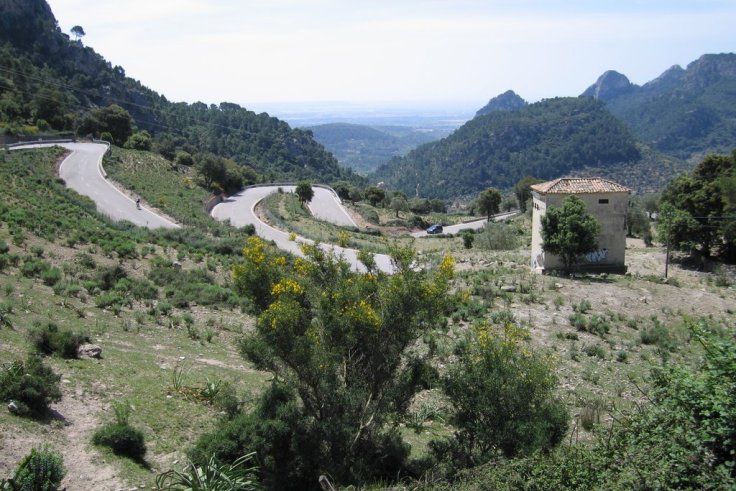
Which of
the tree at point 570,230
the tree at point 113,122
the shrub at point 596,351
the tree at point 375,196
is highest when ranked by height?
the tree at point 113,122

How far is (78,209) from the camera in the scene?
2986 centimetres

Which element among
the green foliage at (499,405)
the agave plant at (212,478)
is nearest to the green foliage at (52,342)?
the agave plant at (212,478)

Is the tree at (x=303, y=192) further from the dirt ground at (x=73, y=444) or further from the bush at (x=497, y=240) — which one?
the dirt ground at (x=73, y=444)

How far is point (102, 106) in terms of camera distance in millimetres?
86750

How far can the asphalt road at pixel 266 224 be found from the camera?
127 feet

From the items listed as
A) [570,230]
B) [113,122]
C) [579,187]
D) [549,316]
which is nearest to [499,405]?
[549,316]

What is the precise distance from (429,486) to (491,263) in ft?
80.8

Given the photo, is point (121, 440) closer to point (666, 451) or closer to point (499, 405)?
point (499, 405)

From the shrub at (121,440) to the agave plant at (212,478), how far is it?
840mm

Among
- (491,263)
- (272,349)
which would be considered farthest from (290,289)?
(491,263)

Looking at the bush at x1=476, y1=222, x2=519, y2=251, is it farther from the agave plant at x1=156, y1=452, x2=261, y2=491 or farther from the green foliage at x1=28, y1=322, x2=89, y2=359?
the agave plant at x1=156, y1=452, x2=261, y2=491

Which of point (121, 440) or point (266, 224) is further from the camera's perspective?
point (266, 224)

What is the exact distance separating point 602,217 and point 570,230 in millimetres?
4618

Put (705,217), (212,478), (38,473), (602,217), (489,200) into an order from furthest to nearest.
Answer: (489,200) → (705,217) → (602,217) → (212,478) → (38,473)
